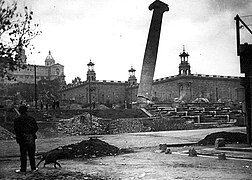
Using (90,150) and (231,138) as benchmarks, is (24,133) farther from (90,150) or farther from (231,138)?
(231,138)

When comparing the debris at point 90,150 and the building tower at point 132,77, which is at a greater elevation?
the building tower at point 132,77

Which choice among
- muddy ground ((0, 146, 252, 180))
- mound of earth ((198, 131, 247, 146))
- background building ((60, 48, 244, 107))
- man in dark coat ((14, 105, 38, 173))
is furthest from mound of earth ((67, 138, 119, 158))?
background building ((60, 48, 244, 107))

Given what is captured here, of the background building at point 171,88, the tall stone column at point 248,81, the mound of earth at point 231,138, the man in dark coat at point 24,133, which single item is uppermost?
the background building at point 171,88

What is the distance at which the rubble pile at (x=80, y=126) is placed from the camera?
32.8 metres

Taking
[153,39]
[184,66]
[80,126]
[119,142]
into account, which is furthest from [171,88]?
[119,142]

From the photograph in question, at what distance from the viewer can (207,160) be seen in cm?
1188

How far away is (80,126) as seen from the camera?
3438cm

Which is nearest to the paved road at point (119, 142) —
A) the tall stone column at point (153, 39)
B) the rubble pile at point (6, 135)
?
the rubble pile at point (6, 135)

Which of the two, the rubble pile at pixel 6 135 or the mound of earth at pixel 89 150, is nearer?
the mound of earth at pixel 89 150

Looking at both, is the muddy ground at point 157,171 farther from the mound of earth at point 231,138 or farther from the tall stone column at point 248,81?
the mound of earth at point 231,138

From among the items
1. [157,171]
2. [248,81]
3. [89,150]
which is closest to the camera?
[157,171]

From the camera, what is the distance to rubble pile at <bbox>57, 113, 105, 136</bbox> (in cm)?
3278

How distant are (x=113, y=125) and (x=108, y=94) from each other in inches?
2627

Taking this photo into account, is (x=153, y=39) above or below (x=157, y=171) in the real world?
above
